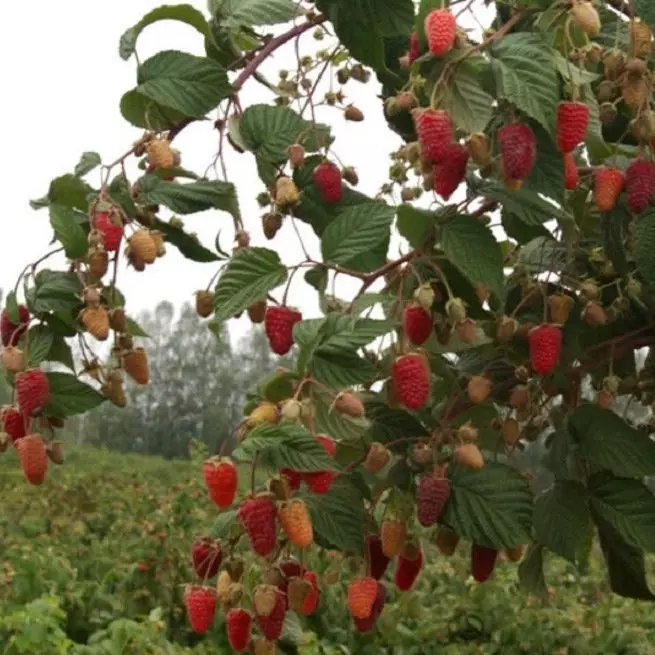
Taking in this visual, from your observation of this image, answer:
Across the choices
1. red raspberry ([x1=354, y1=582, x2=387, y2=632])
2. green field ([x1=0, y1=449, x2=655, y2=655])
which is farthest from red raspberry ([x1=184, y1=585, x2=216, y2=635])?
green field ([x1=0, y1=449, x2=655, y2=655])

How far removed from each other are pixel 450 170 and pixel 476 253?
Answer: 4.8 inches

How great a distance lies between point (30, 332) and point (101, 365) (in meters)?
0.07

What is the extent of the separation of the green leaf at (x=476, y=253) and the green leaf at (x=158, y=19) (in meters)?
0.34

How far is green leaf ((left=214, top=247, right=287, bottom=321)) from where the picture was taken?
1.05m

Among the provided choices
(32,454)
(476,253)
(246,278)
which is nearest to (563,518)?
(476,253)

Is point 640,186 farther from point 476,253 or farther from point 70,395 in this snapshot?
point 70,395

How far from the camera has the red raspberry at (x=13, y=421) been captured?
43.8 inches

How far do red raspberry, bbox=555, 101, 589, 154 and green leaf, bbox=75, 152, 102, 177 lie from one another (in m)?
0.45

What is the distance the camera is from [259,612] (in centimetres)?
102

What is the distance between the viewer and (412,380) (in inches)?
42.1

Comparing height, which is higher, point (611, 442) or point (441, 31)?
point (441, 31)

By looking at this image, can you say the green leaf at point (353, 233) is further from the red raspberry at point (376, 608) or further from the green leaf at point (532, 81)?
the red raspberry at point (376, 608)

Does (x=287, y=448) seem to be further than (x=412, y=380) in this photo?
No

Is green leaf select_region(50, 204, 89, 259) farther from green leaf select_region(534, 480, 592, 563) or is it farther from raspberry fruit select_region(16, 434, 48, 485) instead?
green leaf select_region(534, 480, 592, 563)
